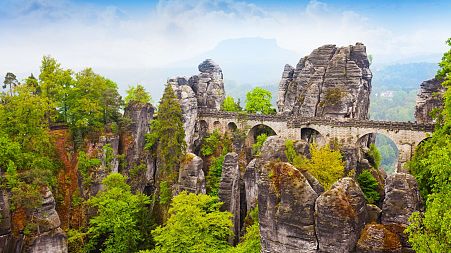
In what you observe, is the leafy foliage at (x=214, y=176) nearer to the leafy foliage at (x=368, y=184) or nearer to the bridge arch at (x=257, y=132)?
the bridge arch at (x=257, y=132)

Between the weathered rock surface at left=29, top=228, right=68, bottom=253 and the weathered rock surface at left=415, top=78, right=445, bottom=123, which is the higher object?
the weathered rock surface at left=415, top=78, right=445, bottom=123

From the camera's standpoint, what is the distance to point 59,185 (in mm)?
39750

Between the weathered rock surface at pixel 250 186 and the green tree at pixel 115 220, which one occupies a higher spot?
the weathered rock surface at pixel 250 186

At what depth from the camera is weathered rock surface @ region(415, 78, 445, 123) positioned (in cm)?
4494

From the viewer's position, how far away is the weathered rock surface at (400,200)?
20.5 m

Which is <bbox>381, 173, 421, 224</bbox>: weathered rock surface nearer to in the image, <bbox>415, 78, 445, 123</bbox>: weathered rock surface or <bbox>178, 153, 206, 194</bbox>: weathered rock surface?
<bbox>178, 153, 206, 194</bbox>: weathered rock surface

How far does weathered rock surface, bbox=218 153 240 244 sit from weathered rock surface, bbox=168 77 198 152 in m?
10.7

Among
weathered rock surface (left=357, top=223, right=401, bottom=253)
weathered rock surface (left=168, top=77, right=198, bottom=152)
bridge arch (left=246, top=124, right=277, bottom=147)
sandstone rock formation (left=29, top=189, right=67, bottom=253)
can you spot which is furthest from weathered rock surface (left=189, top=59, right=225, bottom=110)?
weathered rock surface (left=357, top=223, right=401, bottom=253)

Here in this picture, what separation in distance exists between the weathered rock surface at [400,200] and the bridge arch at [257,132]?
109 ft

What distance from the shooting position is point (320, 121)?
50.0 meters

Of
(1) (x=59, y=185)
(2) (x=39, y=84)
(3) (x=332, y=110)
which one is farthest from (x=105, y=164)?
(3) (x=332, y=110)

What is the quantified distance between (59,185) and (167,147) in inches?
420

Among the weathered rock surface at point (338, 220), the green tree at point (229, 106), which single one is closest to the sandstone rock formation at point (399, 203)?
the weathered rock surface at point (338, 220)

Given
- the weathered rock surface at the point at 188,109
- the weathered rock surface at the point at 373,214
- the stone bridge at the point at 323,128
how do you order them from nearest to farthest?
the weathered rock surface at the point at 373,214 < the stone bridge at the point at 323,128 < the weathered rock surface at the point at 188,109
